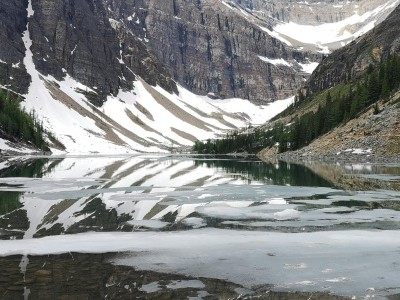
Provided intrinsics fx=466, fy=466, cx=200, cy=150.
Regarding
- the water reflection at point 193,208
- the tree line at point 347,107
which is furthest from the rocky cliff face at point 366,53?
the water reflection at point 193,208

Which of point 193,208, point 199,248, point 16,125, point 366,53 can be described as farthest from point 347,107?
point 199,248

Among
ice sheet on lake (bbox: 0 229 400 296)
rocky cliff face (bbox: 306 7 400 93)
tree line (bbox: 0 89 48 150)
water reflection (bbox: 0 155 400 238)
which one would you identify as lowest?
ice sheet on lake (bbox: 0 229 400 296)

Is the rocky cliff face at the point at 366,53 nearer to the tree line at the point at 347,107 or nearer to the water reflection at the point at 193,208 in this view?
the tree line at the point at 347,107

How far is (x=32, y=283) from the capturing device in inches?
387

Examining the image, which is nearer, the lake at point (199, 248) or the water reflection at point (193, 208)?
the lake at point (199, 248)

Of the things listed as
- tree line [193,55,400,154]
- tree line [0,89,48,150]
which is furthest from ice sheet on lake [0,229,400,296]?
tree line [0,89,48,150]

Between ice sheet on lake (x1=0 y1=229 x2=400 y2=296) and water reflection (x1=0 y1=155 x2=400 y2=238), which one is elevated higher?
water reflection (x1=0 y1=155 x2=400 y2=238)

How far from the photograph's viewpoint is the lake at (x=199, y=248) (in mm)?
9648

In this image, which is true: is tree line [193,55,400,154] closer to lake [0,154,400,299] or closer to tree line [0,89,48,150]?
lake [0,154,400,299]

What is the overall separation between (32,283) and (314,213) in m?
13.5

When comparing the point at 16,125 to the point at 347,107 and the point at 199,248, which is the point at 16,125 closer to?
the point at 347,107

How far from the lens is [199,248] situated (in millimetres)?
13359

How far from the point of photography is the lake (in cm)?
965

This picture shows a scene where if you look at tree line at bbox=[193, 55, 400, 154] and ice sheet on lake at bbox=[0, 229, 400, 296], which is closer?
ice sheet on lake at bbox=[0, 229, 400, 296]
